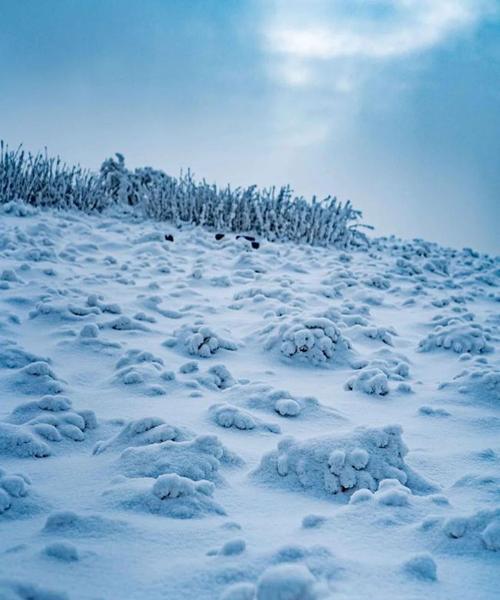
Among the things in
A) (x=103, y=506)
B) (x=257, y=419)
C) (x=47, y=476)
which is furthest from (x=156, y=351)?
(x=103, y=506)

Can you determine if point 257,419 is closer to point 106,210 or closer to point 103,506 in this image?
point 103,506

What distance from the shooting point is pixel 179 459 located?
2.16 m

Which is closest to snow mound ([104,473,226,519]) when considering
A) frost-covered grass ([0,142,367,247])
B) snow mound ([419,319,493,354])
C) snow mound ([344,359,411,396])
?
snow mound ([344,359,411,396])

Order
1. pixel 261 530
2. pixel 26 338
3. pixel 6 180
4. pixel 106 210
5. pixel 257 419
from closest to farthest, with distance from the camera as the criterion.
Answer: pixel 261 530 < pixel 257 419 < pixel 26 338 < pixel 6 180 < pixel 106 210

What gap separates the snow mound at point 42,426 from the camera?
7.39 feet

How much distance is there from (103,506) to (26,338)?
2.28 m

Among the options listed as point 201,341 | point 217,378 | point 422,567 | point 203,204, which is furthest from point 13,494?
point 203,204

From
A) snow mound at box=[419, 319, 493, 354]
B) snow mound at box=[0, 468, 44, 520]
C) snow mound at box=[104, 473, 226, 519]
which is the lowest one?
snow mound at box=[0, 468, 44, 520]

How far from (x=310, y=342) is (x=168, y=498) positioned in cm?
227

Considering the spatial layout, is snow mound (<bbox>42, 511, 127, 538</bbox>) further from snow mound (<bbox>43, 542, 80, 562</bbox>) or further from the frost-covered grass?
the frost-covered grass

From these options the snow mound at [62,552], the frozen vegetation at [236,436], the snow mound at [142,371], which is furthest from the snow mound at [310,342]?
the snow mound at [62,552]

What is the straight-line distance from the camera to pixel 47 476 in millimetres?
2092

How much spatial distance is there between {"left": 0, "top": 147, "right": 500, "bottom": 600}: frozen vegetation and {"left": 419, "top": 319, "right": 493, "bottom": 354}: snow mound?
0.01 metres

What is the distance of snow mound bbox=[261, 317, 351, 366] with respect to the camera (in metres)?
4.01
